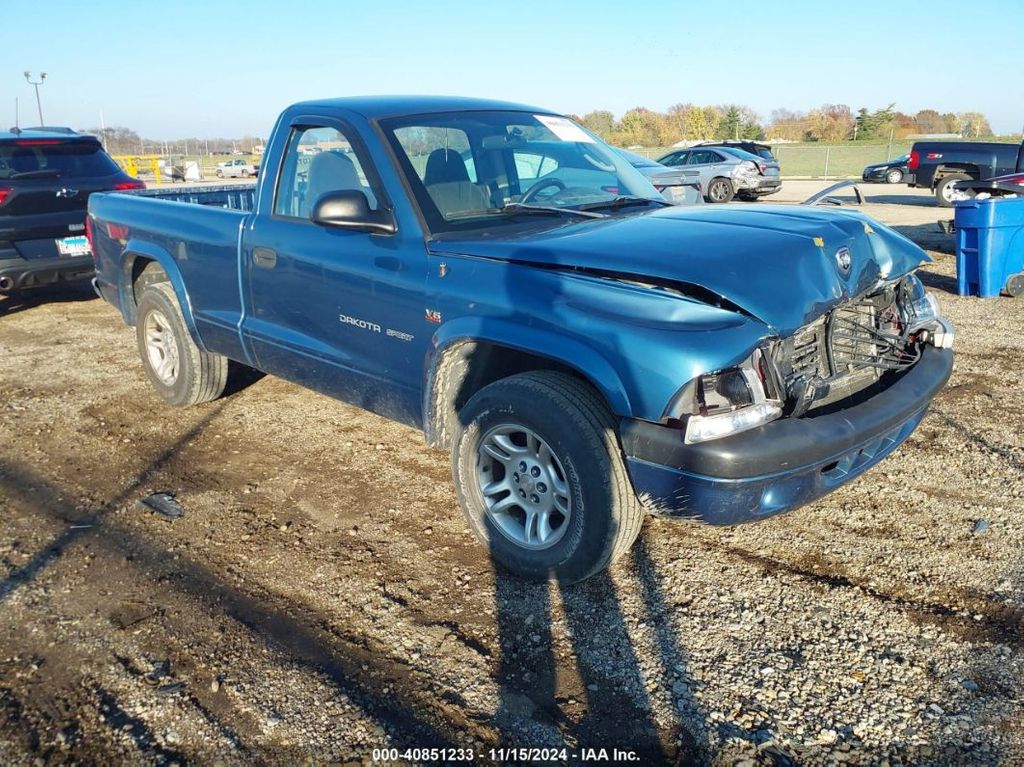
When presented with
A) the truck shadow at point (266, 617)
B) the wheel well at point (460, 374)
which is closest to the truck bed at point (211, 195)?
the truck shadow at point (266, 617)

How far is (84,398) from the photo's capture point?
591cm

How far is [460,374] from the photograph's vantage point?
11.9 ft

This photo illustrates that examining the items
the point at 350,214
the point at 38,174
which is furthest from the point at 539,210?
the point at 38,174

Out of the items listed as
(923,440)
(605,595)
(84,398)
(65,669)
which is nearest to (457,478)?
(605,595)

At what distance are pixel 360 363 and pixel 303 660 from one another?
60.8 inches

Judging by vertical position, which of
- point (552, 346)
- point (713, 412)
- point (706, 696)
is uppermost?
point (552, 346)

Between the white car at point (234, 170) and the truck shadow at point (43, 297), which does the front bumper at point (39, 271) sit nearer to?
the truck shadow at point (43, 297)

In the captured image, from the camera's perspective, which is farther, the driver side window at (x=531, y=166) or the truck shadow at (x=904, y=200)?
the truck shadow at (x=904, y=200)

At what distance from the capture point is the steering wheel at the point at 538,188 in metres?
3.99

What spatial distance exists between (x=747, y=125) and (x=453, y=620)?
6360 cm

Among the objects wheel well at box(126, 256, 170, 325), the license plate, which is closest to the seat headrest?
wheel well at box(126, 256, 170, 325)

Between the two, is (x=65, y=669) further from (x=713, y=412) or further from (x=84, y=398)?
(x=84, y=398)

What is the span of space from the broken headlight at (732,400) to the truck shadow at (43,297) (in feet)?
28.4

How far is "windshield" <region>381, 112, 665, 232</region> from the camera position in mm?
3795
